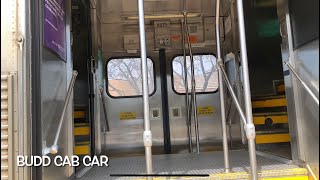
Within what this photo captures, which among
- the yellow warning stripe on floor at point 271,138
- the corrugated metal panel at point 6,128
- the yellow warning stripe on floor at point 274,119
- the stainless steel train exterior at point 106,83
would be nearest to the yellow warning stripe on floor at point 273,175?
the stainless steel train exterior at point 106,83

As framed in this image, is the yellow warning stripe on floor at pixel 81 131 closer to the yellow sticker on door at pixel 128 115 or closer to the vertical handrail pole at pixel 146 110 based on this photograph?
the yellow sticker on door at pixel 128 115

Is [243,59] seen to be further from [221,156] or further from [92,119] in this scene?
[92,119]

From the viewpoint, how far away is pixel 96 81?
13.0ft

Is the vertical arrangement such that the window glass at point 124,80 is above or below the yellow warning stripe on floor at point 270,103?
above

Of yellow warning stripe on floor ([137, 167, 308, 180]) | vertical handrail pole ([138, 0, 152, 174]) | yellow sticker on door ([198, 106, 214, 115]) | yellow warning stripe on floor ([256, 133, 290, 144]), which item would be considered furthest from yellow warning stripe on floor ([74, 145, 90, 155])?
yellow warning stripe on floor ([256, 133, 290, 144])

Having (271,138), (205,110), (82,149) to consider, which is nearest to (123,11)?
(205,110)

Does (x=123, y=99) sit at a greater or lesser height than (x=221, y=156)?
greater

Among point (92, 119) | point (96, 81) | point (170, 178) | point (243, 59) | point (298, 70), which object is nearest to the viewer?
point (243, 59)

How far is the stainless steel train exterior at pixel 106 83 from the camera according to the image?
1.89m

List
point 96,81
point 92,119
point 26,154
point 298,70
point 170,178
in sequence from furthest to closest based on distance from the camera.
→ point 96,81, point 92,119, point 298,70, point 170,178, point 26,154

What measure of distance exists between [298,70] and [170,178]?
127cm

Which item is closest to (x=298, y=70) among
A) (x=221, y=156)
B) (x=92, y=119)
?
(x=221, y=156)

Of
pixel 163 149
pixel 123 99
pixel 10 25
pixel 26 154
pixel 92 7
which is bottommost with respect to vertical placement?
pixel 163 149

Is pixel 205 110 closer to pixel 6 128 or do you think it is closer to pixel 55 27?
pixel 55 27
